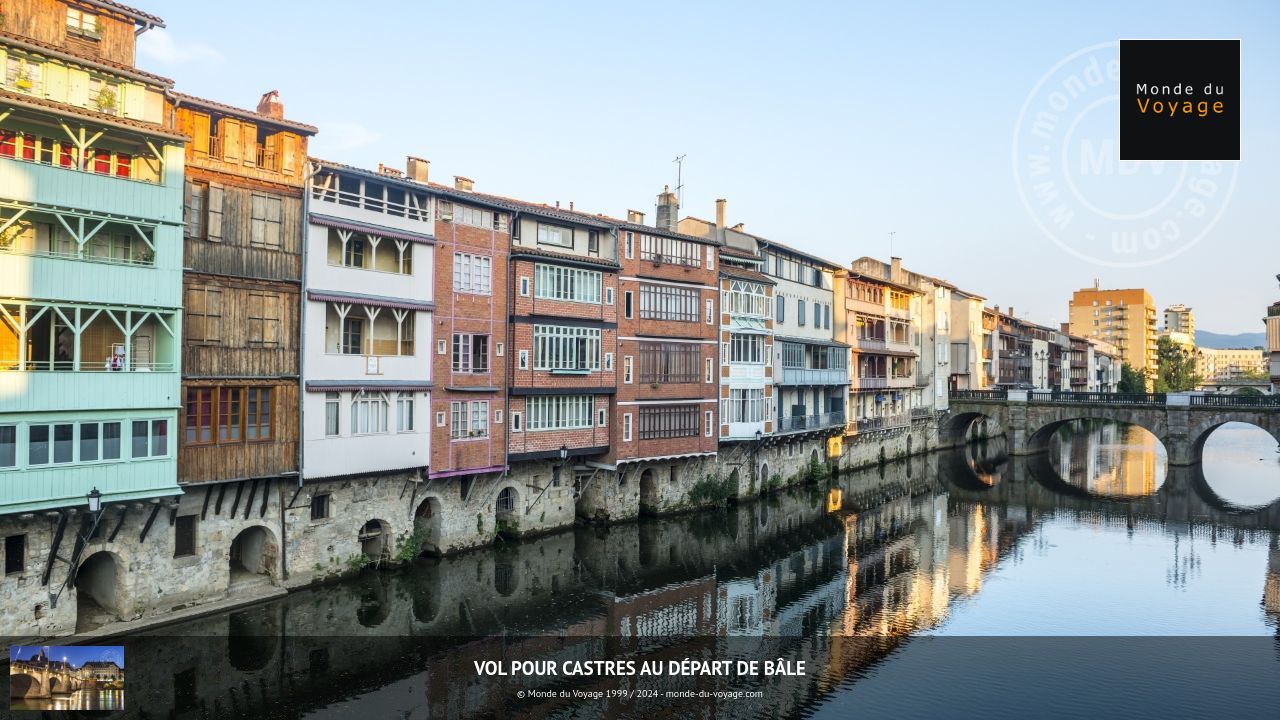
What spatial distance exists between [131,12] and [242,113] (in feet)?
15.5

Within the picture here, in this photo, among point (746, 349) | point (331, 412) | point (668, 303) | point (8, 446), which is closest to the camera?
point (8, 446)

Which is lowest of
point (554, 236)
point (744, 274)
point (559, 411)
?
point (559, 411)

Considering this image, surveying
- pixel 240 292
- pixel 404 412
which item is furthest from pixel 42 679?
pixel 404 412

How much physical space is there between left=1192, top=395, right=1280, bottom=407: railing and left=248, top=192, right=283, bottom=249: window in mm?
83197

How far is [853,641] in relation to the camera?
31.4m

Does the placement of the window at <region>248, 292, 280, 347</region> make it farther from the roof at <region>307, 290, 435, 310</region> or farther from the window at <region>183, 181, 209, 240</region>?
the window at <region>183, 181, 209, 240</region>

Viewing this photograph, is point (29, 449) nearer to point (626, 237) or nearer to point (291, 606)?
point (291, 606)

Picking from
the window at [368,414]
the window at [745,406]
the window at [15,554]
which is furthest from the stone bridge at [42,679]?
the window at [745,406]

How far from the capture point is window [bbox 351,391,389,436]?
34.4 m

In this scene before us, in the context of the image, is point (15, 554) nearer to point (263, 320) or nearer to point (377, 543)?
point (263, 320)

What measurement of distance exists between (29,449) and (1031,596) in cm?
4141

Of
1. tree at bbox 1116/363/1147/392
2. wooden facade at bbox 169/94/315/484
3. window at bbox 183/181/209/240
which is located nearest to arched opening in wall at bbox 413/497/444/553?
wooden facade at bbox 169/94/315/484

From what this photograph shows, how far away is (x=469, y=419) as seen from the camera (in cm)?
3881

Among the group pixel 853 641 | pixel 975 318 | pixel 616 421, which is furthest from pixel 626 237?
pixel 975 318
